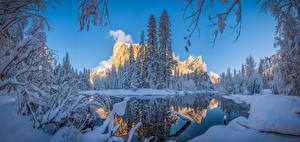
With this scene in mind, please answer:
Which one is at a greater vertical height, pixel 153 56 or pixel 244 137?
pixel 153 56

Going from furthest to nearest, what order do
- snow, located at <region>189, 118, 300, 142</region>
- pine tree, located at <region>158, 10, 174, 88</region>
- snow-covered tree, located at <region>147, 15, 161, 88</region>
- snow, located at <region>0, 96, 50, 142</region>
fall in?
pine tree, located at <region>158, 10, 174, 88</region>, snow-covered tree, located at <region>147, 15, 161, 88</region>, snow, located at <region>189, 118, 300, 142</region>, snow, located at <region>0, 96, 50, 142</region>

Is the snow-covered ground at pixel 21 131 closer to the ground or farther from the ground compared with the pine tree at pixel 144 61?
closer to the ground

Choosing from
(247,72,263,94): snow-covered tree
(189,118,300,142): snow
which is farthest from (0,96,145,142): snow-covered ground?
(247,72,263,94): snow-covered tree

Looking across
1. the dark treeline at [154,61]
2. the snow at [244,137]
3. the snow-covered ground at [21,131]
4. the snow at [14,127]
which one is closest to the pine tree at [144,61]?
the dark treeline at [154,61]

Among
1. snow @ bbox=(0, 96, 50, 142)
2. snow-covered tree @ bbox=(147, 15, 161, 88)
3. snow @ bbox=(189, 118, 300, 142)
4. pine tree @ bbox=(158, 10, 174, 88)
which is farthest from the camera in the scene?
pine tree @ bbox=(158, 10, 174, 88)

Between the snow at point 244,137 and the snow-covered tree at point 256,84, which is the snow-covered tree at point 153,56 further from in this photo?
the snow-covered tree at point 256,84

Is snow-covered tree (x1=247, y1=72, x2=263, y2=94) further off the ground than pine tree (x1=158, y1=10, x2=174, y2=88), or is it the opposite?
pine tree (x1=158, y1=10, x2=174, y2=88)

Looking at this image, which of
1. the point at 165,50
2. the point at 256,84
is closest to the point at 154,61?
the point at 165,50

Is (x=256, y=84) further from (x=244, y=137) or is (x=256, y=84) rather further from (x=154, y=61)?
(x=244, y=137)

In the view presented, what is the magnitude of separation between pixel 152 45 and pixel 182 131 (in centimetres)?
2098

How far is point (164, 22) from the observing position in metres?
25.4

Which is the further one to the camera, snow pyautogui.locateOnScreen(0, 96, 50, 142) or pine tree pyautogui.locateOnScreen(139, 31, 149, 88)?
pine tree pyautogui.locateOnScreen(139, 31, 149, 88)

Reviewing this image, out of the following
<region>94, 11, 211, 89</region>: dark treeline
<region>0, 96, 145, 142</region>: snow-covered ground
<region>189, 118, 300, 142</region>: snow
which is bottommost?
<region>189, 118, 300, 142</region>: snow

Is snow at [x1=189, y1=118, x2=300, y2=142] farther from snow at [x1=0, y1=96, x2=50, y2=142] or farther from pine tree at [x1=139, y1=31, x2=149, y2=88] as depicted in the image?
pine tree at [x1=139, y1=31, x2=149, y2=88]
